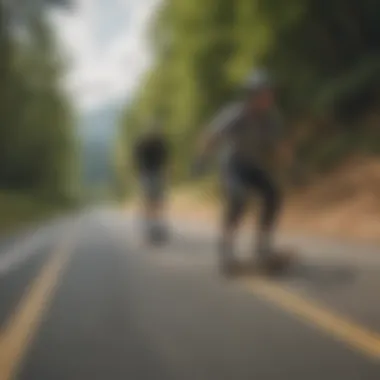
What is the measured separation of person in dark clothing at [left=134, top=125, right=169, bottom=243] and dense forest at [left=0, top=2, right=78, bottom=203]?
56.7ft

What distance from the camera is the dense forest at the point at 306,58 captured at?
2153cm

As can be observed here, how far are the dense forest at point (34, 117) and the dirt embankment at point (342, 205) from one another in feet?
49.5

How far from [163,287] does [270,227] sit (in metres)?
1.49

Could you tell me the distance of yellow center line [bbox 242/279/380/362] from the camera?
5363mm

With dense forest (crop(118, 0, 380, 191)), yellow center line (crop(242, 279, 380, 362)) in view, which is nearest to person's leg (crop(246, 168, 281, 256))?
yellow center line (crop(242, 279, 380, 362))

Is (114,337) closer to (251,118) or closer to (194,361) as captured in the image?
(194,361)

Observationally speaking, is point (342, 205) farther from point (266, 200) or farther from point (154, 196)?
point (266, 200)

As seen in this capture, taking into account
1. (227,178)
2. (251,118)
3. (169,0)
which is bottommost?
(227,178)

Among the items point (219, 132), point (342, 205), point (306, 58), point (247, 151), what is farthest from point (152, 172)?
point (306, 58)

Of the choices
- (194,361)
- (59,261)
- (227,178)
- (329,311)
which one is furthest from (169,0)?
(194,361)

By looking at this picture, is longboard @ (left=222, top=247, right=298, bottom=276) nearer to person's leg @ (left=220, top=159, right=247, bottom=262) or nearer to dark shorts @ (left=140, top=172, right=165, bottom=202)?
person's leg @ (left=220, top=159, right=247, bottom=262)

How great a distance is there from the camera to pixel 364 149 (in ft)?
66.7

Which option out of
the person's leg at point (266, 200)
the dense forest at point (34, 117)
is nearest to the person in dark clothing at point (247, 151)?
the person's leg at point (266, 200)

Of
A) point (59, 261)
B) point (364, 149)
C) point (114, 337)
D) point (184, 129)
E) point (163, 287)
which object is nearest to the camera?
point (114, 337)
